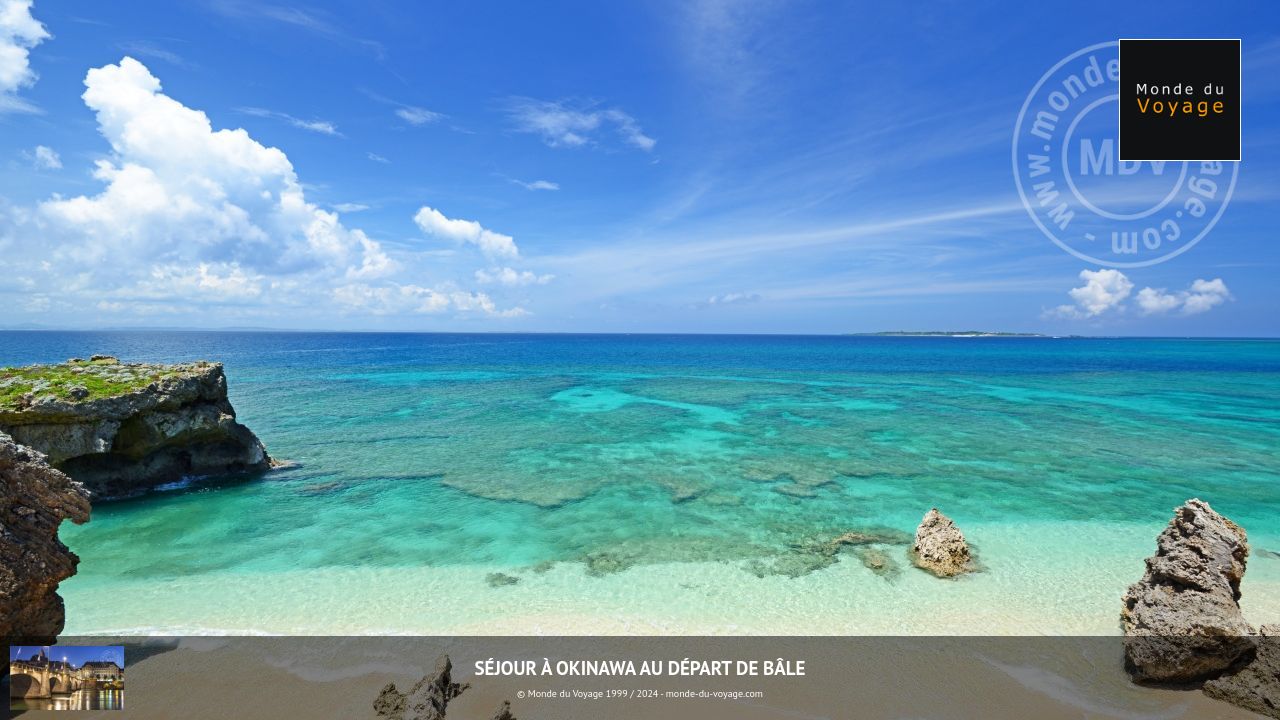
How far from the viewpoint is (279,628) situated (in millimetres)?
9922

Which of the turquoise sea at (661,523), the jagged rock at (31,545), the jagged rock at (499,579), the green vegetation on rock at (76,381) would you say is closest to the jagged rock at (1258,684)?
the turquoise sea at (661,523)

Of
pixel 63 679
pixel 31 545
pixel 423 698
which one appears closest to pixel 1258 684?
pixel 423 698

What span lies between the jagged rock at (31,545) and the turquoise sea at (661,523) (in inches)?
107

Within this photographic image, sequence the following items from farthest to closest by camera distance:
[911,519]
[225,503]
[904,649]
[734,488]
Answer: [734,488], [225,503], [911,519], [904,649]

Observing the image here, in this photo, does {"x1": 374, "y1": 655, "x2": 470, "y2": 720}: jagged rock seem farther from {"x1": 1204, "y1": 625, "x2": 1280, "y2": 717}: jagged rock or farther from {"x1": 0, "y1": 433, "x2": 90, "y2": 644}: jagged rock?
{"x1": 1204, "y1": 625, "x2": 1280, "y2": 717}: jagged rock

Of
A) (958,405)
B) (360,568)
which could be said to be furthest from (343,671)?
(958,405)

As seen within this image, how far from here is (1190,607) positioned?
8430mm

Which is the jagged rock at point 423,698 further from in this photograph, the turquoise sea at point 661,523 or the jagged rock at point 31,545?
the jagged rock at point 31,545

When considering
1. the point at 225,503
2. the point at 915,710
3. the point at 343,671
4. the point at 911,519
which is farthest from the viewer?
the point at 225,503

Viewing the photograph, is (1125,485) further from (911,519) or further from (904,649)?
(904,649)

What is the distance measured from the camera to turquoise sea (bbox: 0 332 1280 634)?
1071 centimetres

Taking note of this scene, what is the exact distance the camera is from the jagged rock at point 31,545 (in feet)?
23.3

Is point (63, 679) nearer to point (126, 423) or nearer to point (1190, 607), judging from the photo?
point (126, 423)

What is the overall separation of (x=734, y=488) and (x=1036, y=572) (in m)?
9.30
